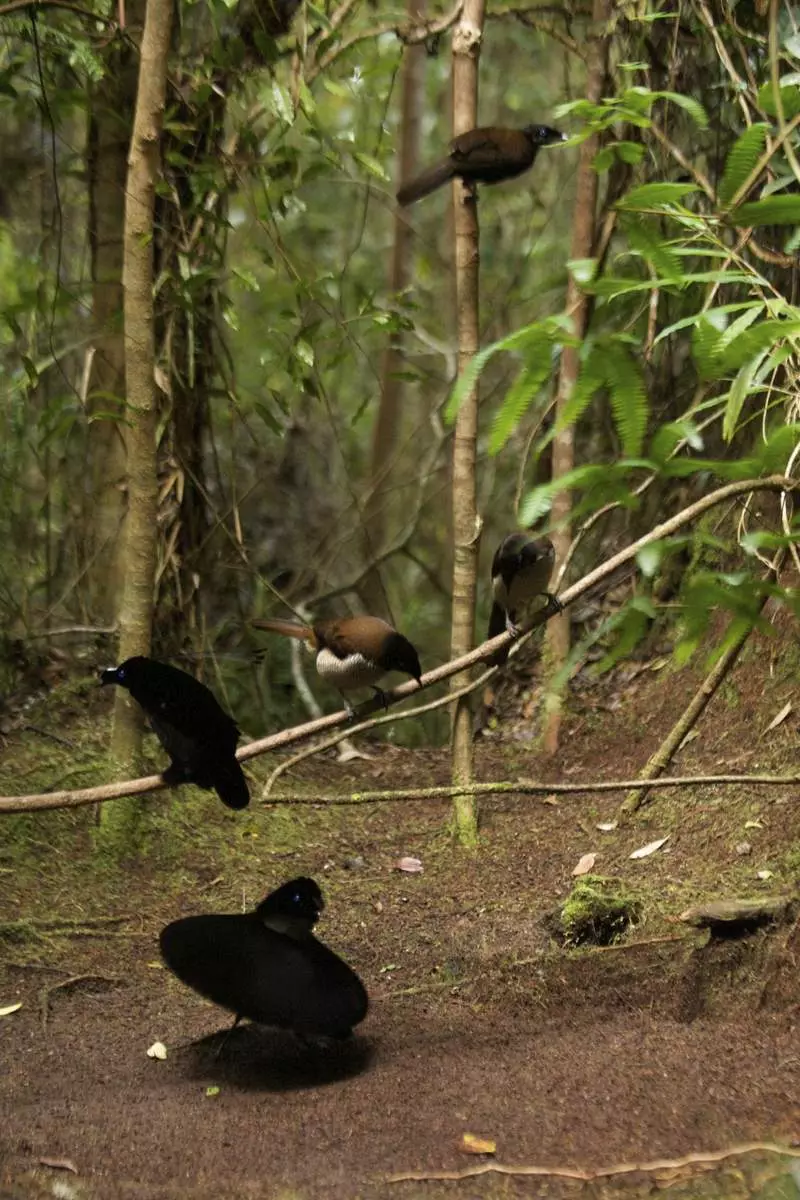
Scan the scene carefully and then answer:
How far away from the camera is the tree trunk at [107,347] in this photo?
16.1ft

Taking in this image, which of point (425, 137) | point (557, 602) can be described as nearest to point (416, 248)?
point (425, 137)

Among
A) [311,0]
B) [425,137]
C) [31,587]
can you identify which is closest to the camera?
[311,0]

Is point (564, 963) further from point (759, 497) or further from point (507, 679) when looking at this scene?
point (507, 679)

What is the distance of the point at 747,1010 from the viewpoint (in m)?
2.74

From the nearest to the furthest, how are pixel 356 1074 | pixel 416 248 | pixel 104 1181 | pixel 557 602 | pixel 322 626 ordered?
pixel 104 1181, pixel 356 1074, pixel 557 602, pixel 322 626, pixel 416 248

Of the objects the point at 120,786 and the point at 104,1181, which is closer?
the point at 104,1181

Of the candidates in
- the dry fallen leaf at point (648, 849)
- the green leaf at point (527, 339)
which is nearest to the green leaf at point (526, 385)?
the green leaf at point (527, 339)

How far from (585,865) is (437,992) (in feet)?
2.87

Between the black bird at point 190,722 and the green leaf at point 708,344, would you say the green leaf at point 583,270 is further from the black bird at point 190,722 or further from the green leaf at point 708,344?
the black bird at point 190,722

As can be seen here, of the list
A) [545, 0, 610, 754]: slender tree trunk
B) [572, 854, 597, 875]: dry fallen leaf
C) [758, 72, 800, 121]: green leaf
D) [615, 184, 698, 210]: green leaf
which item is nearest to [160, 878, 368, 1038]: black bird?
[572, 854, 597, 875]: dry fallen leaf

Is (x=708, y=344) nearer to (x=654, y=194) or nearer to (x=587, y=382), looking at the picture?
(x=587, y=382)

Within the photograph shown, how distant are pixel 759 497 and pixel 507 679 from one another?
1892mm

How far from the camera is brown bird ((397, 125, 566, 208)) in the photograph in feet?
14.5

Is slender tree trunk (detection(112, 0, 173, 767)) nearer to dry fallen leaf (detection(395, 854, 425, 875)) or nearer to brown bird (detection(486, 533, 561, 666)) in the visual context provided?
dry fallen leaf (detection(395, 854, 425, 875))
